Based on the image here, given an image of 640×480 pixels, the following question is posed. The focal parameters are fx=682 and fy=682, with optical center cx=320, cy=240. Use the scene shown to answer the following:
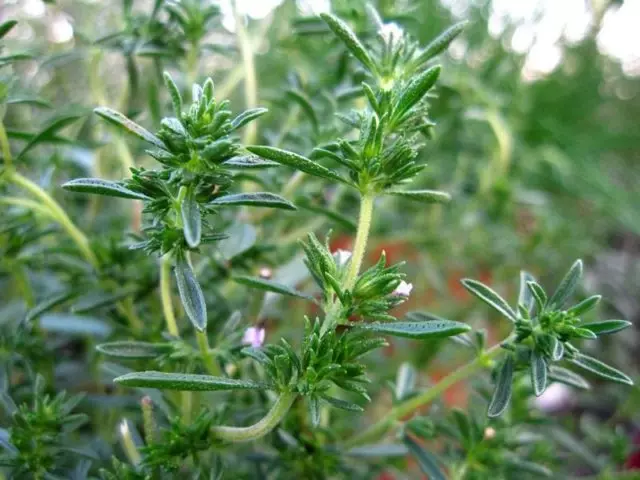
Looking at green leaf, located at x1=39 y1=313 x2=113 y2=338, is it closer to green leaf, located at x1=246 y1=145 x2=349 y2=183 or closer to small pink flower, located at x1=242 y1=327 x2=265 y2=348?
small pink flower, located at x1=242 y1=327 x2=265 y2=348

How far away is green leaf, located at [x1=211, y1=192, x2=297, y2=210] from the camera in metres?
0.47

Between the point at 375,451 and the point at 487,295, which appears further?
the point at 375,451

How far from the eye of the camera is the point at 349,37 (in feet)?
1.71

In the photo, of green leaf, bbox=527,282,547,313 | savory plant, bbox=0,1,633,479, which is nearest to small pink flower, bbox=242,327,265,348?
savory plant, bbox=0,1,633,479

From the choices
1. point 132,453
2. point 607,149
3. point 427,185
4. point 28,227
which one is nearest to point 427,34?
point 427,185

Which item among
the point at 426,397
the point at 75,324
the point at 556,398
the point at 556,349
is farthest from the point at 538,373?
the point at 556,398

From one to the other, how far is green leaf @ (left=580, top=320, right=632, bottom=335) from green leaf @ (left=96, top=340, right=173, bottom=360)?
0.34 metres

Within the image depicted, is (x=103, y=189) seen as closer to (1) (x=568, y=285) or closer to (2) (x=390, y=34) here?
(2) (x=390, y=34)

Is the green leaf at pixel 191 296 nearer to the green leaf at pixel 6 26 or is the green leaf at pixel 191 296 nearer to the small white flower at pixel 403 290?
the small white flower at pixel 403 290

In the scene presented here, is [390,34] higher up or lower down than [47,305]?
higher up

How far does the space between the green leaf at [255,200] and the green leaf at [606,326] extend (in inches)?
10.0

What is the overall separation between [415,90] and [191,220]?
7.0 inches

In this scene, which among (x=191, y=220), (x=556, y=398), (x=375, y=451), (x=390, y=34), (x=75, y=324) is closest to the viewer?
(x=191, y=220)

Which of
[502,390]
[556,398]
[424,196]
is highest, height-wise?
[424,196]
